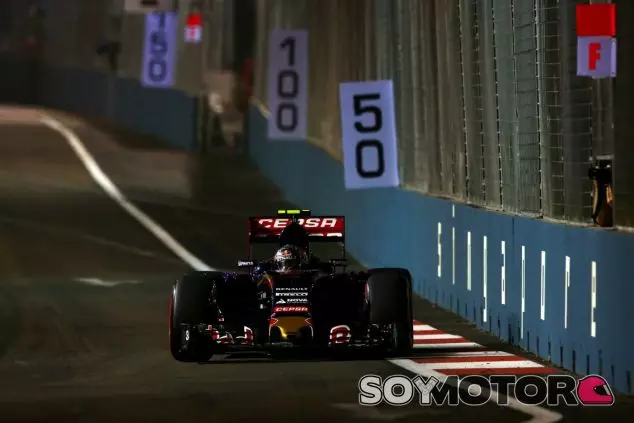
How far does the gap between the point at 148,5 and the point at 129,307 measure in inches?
848

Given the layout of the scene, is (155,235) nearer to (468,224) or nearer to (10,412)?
(468,224)

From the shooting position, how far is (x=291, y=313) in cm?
1650

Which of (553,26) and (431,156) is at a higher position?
(553,26)

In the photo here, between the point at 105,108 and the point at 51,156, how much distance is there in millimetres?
15545

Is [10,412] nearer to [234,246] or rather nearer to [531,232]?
[531,232]

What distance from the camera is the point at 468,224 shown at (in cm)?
2086

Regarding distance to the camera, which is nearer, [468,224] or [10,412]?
[10,412]

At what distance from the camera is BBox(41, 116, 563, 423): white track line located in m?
12.8

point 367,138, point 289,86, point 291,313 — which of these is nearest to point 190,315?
point 291,313

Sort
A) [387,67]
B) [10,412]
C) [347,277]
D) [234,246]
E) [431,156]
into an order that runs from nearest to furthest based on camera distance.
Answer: [10,412] < [347,277] < [431,156] < [387,67] < [234,246]

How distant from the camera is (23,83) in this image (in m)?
76.7

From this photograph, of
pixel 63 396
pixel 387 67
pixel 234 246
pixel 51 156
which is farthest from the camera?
pixel 51 156

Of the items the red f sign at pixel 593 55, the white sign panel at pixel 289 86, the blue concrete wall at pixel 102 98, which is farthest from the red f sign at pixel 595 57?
the blue concrete wall at pixel 102 98

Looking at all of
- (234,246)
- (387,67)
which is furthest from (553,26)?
(234,246)
